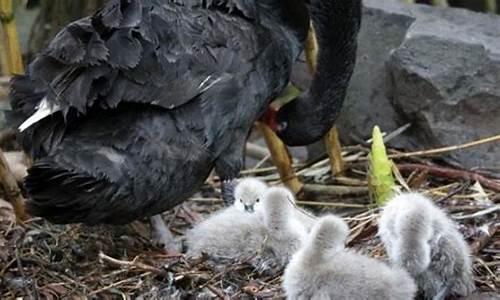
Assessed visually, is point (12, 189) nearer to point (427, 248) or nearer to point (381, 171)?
point (381, 171)

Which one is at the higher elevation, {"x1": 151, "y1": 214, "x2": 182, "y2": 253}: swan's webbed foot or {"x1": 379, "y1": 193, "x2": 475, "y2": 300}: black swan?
{"x1": 379, "y1": 193, "x2": 475, "y2": 300}: black swan

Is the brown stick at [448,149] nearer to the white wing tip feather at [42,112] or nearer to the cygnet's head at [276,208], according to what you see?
the cygnet's head at [276,208]

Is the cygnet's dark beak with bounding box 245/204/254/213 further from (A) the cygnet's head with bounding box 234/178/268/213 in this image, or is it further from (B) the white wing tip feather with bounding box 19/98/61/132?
(B) the white wing tip feather with bounding box 19/98/61/132

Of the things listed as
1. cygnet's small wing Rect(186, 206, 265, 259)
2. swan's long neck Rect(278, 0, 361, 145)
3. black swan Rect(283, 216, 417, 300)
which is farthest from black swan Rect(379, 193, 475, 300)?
swan's long neck Rect(278, 0, 361, 145)

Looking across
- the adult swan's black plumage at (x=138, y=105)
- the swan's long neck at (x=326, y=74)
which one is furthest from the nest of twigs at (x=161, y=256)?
the swan's long neck at (x=326, y=74)

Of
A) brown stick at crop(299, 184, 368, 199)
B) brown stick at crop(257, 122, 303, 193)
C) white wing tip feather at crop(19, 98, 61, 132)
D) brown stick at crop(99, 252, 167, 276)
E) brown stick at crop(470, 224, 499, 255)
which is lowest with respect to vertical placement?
brown stick at crop(299, 184, 368, 199)

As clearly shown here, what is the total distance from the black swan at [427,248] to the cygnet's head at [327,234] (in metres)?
0.17

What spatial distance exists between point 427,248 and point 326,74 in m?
1.31

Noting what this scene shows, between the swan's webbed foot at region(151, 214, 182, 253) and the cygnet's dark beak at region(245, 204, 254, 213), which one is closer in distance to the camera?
the cygnet's dark beak at region(245, 204, 254, 213)

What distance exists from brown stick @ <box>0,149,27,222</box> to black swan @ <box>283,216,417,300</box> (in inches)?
52.1

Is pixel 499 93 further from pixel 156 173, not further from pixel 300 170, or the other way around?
pixel 156 173

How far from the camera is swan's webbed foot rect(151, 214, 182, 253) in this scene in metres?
4.46

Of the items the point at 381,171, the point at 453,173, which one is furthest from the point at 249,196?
the point at 453,173

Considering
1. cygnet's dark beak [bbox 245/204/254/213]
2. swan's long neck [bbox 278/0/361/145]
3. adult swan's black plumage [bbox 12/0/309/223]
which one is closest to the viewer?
adult swan's black plumage [bbox 12/0/309/223]
